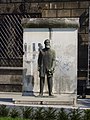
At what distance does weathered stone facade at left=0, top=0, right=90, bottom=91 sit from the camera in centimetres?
1939

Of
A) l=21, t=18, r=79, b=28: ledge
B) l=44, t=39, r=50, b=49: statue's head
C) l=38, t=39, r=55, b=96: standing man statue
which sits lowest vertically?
l=38, t=39, r=55, b=96: standing man statue

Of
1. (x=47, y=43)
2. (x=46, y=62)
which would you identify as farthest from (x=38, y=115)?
(x=47, y=43)

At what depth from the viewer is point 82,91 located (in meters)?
18.4

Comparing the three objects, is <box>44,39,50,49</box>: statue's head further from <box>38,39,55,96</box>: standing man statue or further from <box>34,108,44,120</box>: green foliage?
<box>34,108,44,120</box>: green foliage

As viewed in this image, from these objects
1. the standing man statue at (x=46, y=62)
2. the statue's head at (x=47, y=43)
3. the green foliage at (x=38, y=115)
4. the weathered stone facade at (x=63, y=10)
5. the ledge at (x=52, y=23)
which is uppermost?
the weathered stone facade at (x=63, y=10)

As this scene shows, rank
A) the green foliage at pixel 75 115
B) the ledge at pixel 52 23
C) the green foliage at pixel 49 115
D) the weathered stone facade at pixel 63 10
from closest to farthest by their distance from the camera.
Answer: the green foliage at pixel 75 115 → the green foliage at pixel 49 115 → the ledge at pixel 52 23 → the weathered stone facade at pixel 63 10

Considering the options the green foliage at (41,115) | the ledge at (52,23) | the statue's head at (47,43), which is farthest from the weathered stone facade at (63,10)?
the green foliage at (41,115)

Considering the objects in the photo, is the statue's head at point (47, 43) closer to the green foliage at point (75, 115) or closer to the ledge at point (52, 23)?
the ledge at point (52, 23)

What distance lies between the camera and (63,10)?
1978 centimetres

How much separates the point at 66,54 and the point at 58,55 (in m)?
0.27

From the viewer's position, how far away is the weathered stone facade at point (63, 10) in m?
19.4

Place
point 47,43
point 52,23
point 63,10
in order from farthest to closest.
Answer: point 63,10 → point 52,23 → point 47,43

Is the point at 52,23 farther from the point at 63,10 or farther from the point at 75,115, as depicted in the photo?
the point at 75,115

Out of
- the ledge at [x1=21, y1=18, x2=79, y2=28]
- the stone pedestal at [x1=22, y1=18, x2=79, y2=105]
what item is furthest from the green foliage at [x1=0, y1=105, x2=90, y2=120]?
the ledge at [x1=21, y1=18, x2=79, y2=28]
